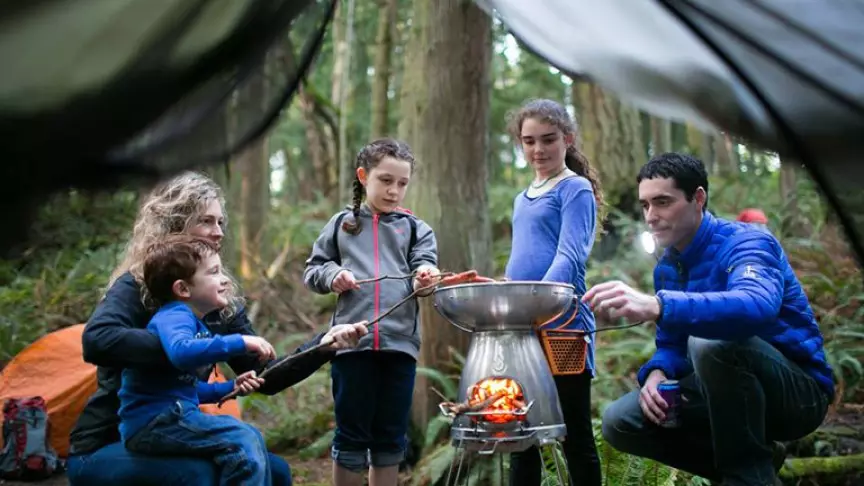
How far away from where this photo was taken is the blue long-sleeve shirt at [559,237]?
11.6 feet

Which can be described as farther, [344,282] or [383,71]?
[383,71]

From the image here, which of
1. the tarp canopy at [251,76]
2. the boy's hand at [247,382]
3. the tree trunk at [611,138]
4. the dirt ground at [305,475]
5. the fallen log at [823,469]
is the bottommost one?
the dirt ground at [305,475]

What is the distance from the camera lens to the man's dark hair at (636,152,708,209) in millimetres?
3148

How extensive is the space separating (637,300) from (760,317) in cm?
45

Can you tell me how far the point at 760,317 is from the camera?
2.78m

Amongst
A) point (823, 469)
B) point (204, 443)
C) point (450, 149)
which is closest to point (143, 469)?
point (204, 443)

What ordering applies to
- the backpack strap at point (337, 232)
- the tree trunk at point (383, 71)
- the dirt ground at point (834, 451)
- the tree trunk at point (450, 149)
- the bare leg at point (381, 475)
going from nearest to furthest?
1. the bare leg at point (381, 475)
2. the backpack strap at point (337, 232)
3. the dirt ground at point (834, 451)
4. the tree trunk at point (450, 149)
5. the tree trunk at point (383, 71)

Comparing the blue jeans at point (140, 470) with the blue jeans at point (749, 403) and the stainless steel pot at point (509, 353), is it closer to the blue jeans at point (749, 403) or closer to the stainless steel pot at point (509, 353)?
the stainless steel pot at point (509, 353)

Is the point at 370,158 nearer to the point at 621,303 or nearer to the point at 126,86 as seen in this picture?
the point at 621,303

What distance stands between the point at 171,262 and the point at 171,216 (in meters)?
0.35

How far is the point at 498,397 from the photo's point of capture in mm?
2996

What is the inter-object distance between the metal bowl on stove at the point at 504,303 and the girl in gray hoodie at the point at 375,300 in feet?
1.27

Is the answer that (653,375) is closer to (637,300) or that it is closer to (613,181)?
(637,300)

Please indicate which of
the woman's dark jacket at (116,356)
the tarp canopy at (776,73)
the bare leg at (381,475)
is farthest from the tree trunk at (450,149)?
the tarp canopy at (776,73)
